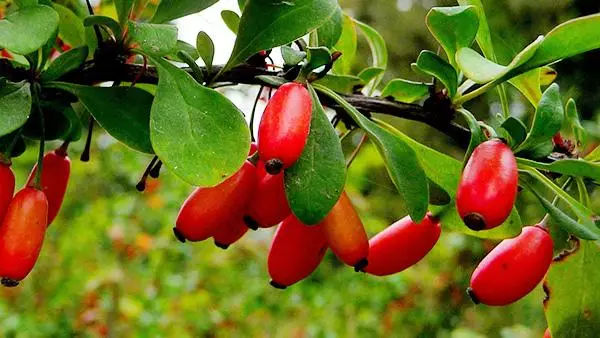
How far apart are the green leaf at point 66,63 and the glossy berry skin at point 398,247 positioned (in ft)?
1.10

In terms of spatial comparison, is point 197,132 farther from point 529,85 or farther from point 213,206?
point 529,85

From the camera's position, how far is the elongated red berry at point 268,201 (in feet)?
2.35

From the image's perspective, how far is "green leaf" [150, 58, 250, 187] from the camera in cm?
62

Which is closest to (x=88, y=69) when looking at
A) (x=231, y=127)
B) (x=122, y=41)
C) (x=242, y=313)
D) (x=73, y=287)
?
(x=122, y=41)

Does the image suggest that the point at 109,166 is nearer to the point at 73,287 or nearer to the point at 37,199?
the point at 73,287

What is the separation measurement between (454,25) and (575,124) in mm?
226

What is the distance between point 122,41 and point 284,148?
22cm

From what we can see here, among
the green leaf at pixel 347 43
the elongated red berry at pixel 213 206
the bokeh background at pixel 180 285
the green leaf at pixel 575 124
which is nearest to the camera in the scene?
the elongated red berry at pixel 213 206

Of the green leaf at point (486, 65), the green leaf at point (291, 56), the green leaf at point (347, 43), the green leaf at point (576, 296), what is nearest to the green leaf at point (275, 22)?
the green leaf at point (291, 56)

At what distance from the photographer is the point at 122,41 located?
2.38 feet

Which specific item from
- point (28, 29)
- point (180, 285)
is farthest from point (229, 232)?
point (180, 285)

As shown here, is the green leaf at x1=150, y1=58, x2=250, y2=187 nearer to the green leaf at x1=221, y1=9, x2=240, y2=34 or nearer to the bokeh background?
the green leaf at x1=221, y1=9, x2=240, y2=34

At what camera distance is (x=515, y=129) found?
694 millimetres

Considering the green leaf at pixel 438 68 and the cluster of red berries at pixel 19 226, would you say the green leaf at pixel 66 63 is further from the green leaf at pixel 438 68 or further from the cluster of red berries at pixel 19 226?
the green leaf at pixel 438 68
